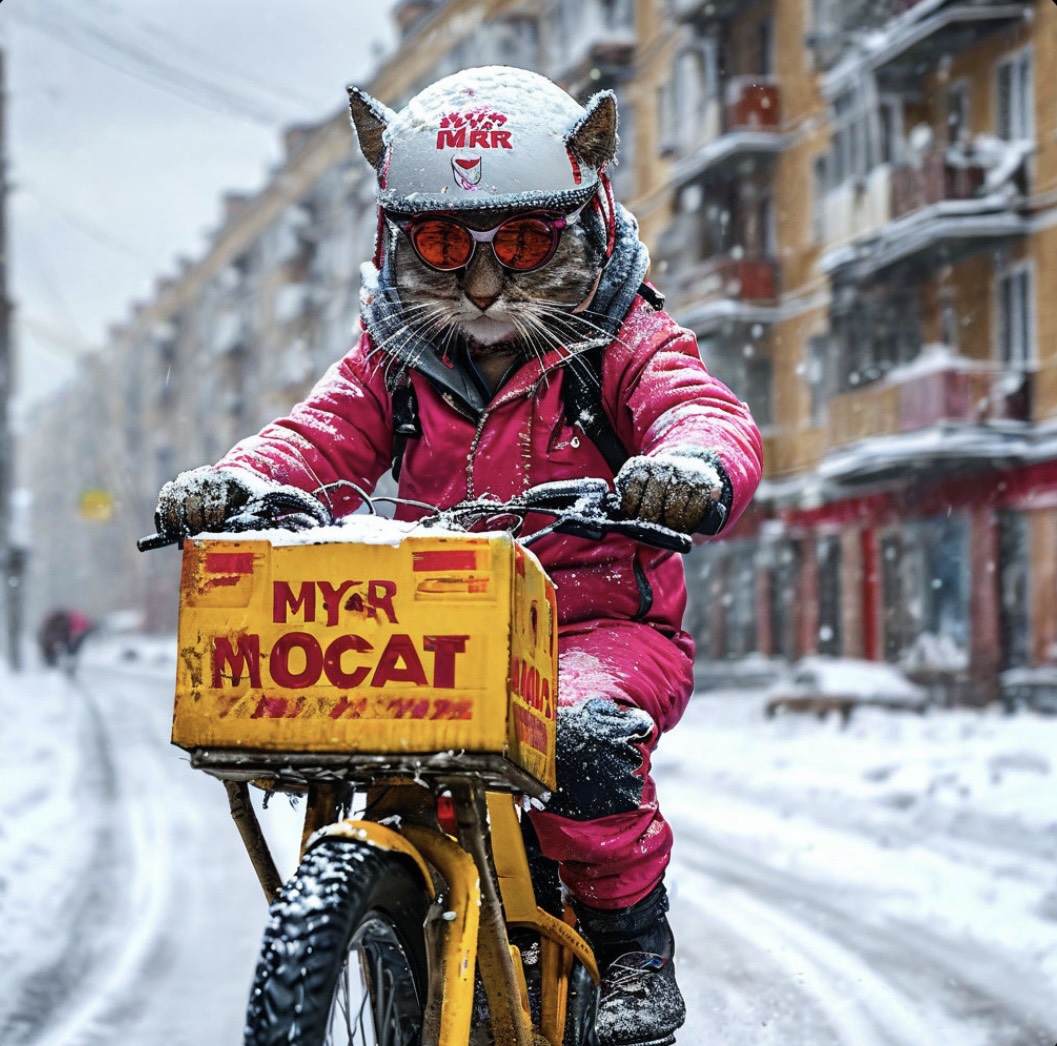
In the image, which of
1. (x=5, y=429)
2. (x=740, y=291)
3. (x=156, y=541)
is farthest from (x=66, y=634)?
(x=156, y=541)

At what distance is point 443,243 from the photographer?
10.0ft

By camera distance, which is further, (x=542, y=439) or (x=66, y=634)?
(x=66, y=634)

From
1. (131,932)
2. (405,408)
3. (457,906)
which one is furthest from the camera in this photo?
(131,932)

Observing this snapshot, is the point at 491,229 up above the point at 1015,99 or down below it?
below

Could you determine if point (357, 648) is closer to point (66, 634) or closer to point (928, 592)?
point (928, 592)

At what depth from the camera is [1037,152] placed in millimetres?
23469

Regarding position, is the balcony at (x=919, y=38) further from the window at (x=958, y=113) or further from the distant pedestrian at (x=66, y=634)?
the distant pedestrian at (x=66, y=634)

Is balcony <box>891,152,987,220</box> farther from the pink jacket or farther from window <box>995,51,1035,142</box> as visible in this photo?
the pink jacket

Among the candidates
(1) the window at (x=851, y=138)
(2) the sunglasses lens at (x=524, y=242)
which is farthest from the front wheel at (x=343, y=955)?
(1) the window at (x=851, y=138)

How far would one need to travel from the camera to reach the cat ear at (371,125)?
315 cm

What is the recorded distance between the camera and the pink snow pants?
111 inches

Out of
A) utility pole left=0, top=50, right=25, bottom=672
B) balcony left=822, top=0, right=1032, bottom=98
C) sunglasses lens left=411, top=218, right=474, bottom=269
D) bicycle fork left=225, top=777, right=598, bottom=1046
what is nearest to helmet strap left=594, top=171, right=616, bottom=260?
sunglasses lens left=411, top=218, right=474, bottom=269

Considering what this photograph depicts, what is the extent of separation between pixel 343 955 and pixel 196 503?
807mm

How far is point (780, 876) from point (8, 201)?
40.1m
